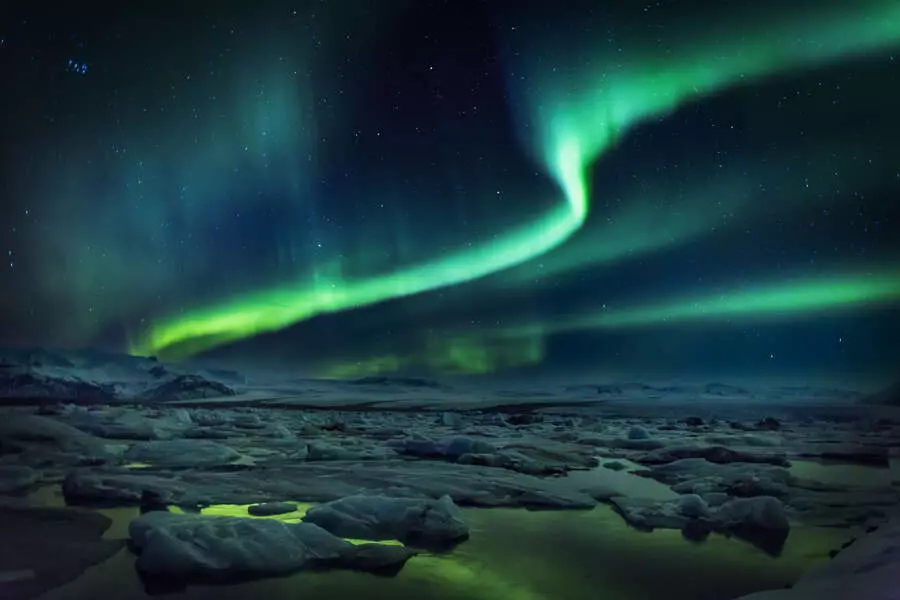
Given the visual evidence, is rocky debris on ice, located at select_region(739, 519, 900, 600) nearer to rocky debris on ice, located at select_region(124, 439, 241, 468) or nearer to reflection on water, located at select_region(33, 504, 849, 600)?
reflection on water, located at select_region(33, 504, 849, 600)

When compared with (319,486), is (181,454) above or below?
above

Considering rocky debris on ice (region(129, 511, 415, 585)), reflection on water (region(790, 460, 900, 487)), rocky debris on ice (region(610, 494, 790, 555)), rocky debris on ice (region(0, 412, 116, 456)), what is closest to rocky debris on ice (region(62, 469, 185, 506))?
rocky debris on ice (region(129, 511, 415, 585))

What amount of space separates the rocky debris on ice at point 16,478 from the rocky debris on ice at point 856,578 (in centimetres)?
955

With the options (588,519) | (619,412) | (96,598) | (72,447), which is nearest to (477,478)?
(588,519)

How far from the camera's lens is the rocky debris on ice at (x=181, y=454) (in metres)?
12.4

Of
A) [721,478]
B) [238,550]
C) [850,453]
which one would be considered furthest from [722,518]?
[850,453]

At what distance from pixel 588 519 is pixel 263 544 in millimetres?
4071

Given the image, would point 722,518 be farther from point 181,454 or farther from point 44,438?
point 44,438

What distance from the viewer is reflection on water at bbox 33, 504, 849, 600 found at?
501 centimetres

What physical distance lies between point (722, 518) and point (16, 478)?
9750mm

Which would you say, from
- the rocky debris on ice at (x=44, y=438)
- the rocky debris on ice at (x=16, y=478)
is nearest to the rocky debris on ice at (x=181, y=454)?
the rocky debris on ice at (x=44, y=438)

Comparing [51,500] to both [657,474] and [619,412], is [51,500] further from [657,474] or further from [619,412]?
[619,412]

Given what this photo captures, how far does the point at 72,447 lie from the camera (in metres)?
13.4

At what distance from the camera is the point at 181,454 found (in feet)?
42.5
